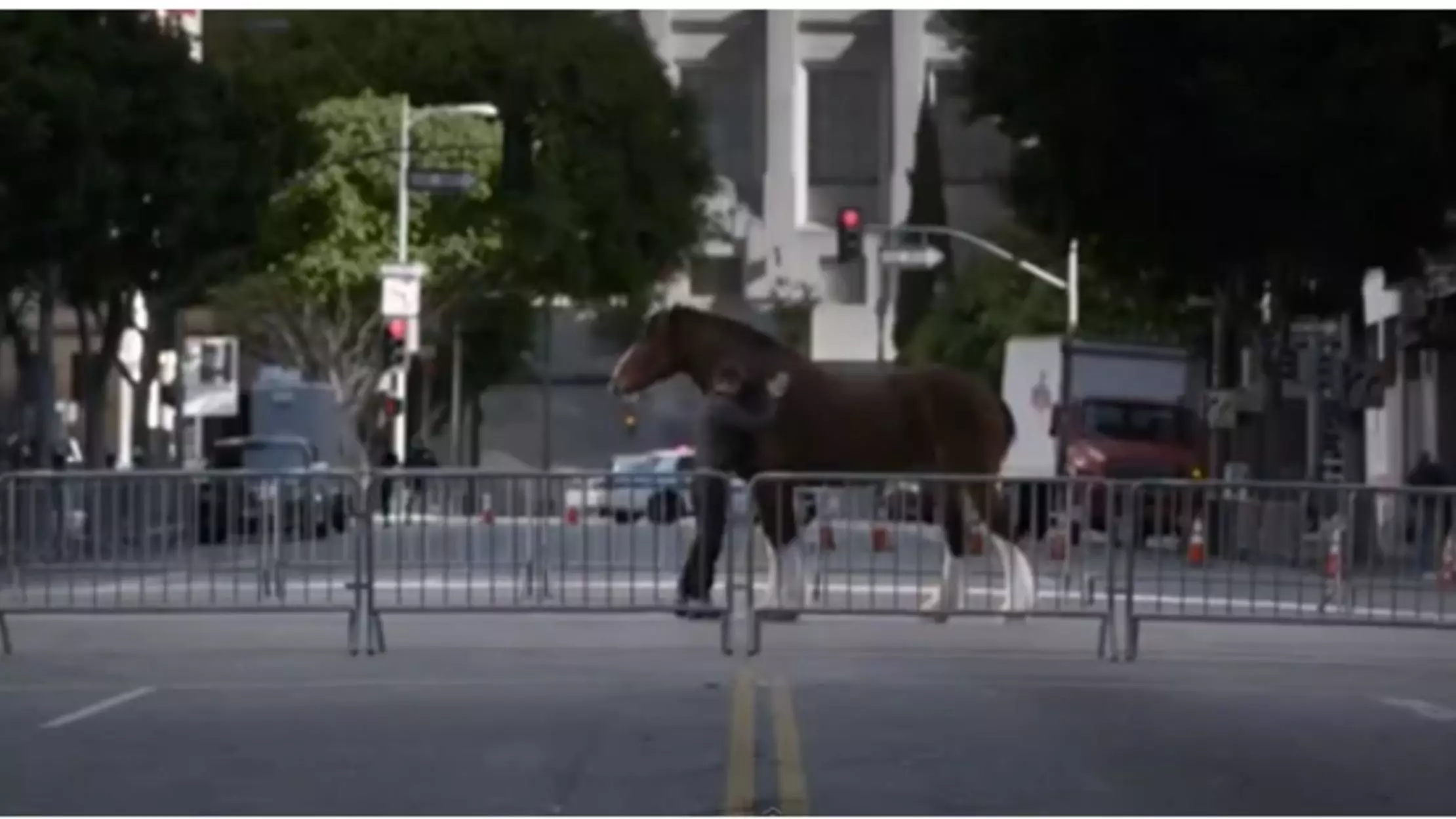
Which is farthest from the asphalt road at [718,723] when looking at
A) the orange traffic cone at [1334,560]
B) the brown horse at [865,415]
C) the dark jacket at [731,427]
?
the brown horse at [865,415]

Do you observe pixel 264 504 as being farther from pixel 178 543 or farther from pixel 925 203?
pixel 925 203

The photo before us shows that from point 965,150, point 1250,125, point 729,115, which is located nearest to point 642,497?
point 1250,125

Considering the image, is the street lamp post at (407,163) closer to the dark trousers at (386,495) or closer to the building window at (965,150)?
the building window at (965,150)

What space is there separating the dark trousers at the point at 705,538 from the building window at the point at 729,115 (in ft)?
222

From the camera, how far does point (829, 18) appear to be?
91125mm

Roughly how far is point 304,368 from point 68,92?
28709mm

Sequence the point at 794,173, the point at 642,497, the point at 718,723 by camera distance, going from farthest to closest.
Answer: the point at 794,173 < the point at 642,497 < the point at 718,723

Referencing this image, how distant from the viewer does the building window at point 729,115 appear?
292 ft

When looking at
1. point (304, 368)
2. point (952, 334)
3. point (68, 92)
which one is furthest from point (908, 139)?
point (68, 92)

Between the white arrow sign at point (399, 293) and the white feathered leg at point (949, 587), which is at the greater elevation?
the white arrow sign at point (399, 293)

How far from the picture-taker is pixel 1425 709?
16.1 meters

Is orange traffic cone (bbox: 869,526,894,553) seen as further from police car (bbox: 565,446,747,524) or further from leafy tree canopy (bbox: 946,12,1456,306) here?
leafy tree canopy (bbox: 946,12,1456,306)

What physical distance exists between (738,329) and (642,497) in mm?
4792

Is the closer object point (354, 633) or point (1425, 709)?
point (1425, 709)
